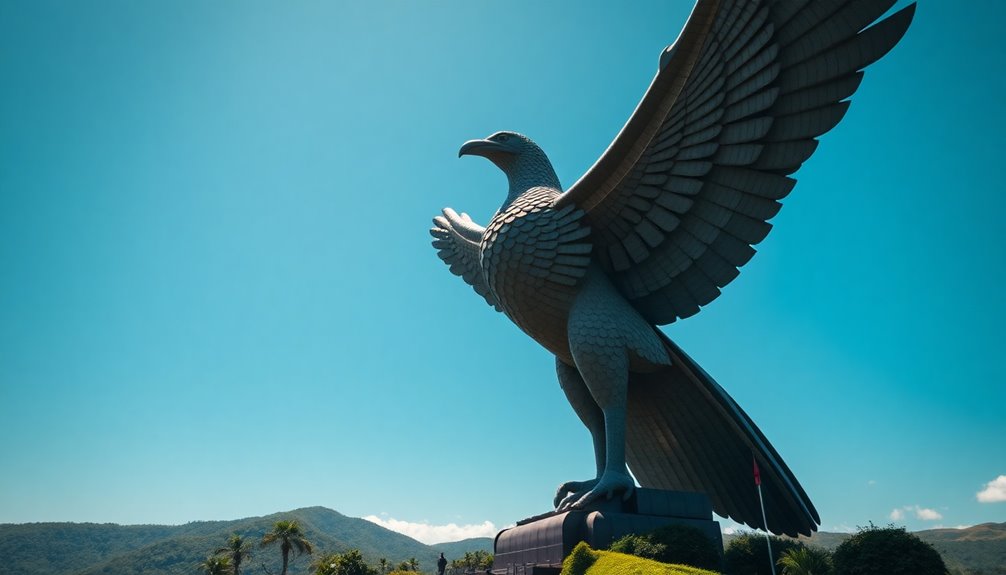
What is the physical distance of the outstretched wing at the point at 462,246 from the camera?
13291mm

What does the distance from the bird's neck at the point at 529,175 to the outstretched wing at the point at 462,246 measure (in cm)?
127

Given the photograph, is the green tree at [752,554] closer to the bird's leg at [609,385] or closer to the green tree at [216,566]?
the bird's leg at [609,385]

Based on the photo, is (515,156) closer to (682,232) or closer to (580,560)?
(682,232)

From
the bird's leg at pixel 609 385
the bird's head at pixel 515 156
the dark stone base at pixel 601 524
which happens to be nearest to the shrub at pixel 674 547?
the dark stone base at pixel 601 524

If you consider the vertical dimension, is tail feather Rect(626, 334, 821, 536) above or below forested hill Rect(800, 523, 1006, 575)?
above

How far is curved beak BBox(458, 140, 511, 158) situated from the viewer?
1277 centimetres

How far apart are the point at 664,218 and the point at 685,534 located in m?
5.10

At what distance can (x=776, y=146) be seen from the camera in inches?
359

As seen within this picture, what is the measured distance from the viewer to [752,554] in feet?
34.7

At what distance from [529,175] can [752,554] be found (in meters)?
8.35

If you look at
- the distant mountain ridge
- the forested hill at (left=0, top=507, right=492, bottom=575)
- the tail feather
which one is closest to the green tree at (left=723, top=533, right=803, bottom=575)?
the tail feather

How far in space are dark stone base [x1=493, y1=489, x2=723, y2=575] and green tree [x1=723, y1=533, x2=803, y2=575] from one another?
1122 mm

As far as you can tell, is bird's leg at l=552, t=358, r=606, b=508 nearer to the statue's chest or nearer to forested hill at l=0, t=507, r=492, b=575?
the statue's chest

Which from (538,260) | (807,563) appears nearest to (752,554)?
(807,563)
